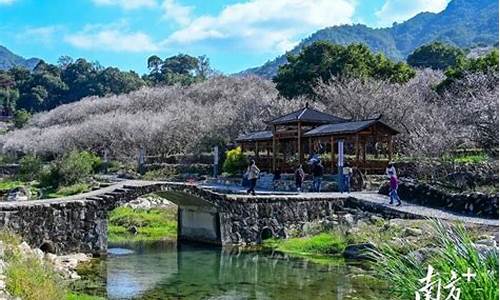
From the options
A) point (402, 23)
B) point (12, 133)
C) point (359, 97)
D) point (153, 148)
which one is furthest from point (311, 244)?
point (402, 23)

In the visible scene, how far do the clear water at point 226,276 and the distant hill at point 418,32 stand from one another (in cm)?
11691

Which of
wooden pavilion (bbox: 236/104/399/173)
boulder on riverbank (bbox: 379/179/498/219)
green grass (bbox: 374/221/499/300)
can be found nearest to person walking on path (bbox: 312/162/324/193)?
wooden pavilion (bbox: 236/104/399/173)

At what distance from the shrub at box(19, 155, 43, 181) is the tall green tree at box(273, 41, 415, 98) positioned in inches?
641

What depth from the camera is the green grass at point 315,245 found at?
17.0 m

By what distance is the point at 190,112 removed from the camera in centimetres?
4712

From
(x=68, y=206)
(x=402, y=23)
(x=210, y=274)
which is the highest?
(x=402, y=23)

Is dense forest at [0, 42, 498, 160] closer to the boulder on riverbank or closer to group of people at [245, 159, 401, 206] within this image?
the boulder on riverbank

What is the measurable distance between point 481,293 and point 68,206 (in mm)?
13635

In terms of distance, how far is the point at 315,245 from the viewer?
1759cm

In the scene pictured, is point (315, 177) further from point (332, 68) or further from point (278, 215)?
point (332, 68)

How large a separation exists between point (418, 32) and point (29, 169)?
13664cm

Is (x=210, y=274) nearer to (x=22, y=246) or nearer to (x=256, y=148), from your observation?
(x=22, y=246)

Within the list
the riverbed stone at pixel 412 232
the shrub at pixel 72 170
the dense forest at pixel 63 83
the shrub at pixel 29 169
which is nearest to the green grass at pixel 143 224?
the shrub at pixel 72 170

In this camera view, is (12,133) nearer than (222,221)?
No
